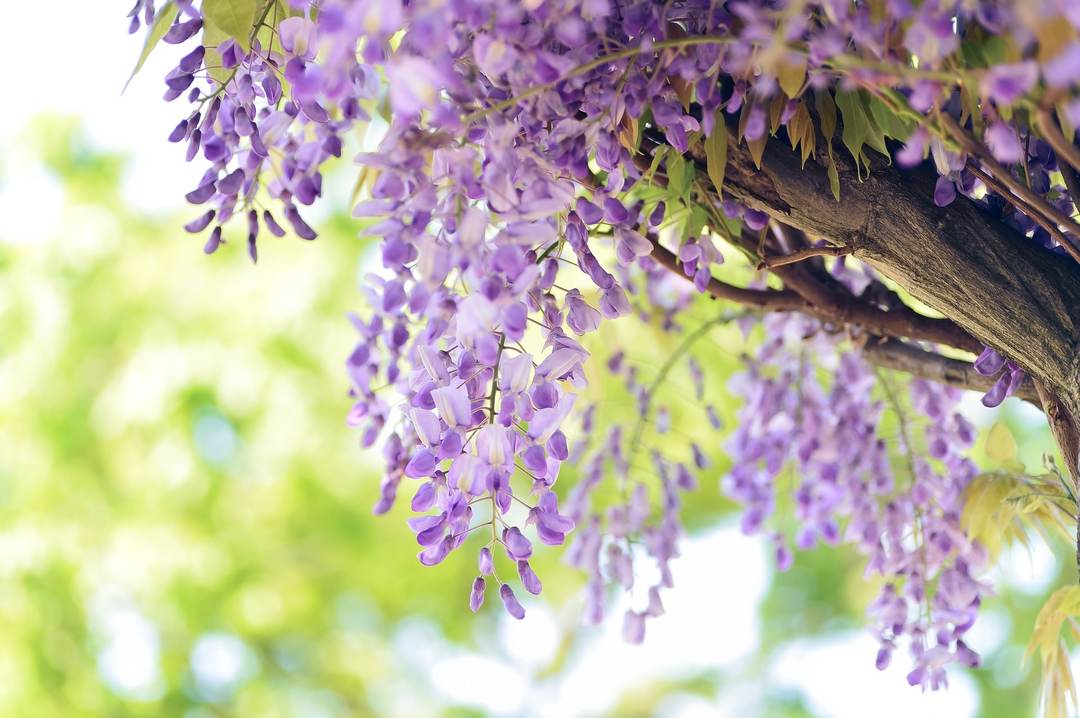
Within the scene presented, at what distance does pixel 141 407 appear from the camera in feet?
8.64

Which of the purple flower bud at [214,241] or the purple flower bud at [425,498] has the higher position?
the purple flower bud at [214,241]

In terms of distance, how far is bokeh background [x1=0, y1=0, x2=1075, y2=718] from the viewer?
2.68m

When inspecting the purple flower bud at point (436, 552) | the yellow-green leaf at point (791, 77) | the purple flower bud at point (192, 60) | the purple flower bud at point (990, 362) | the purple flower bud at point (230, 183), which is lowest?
the purple flower bud at point (436, 552)

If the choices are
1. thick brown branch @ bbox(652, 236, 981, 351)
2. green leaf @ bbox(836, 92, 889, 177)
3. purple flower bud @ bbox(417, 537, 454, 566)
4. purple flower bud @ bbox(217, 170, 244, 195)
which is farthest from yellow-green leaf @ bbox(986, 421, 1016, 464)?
purple flower bud @ bbox(217, 170, 244, 195)

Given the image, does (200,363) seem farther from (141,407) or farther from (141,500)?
(141,500)

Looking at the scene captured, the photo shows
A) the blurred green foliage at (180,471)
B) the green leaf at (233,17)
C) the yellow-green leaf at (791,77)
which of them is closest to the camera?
the yellow-green leaf at (791,77)

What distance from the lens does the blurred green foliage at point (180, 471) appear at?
8.75ft

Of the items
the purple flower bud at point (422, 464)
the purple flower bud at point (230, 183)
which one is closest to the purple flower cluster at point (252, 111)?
the purple flower bud at point (230, 183)

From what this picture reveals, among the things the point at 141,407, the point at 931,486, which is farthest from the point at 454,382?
the point at 141,407

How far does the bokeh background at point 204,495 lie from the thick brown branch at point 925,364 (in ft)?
4.91

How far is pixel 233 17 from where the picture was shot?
56 cm

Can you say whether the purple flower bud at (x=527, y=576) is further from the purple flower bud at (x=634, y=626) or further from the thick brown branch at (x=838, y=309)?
the purple flower bud at (x=634, y=626)

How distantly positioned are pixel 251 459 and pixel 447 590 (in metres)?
0.80

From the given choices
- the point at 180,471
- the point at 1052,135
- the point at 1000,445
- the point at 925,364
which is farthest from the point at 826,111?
the point at 180,471
